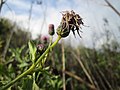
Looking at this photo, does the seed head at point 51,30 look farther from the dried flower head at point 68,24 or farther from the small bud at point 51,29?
the dried flower head at point 68,24

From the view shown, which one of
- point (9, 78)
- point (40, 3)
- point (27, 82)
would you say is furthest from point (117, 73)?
point (27, 82)

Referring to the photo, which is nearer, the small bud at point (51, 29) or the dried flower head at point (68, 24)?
the dried flower head at point (68, 24)

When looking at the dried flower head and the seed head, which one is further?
the seed head

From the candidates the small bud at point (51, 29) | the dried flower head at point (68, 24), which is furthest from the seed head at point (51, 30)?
the dried flower head at point (68, 24)

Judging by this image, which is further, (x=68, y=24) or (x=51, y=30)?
(x=51, y=30)

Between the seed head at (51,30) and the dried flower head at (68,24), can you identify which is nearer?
the dried flower head at (68,24)

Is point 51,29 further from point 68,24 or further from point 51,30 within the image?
point 68,24

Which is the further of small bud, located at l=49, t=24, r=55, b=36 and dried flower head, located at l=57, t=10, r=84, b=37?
small bud, located at l=49, t=24, r=55, b=36

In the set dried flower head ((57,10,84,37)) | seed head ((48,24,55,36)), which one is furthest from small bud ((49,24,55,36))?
dried flower head ((57,10,84,37))

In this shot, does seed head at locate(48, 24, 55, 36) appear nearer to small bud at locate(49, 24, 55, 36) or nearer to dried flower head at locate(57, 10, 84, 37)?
small bud at locate(49, 24, 55, 36)

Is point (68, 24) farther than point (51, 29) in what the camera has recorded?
No

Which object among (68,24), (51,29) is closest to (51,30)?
(51,29)
